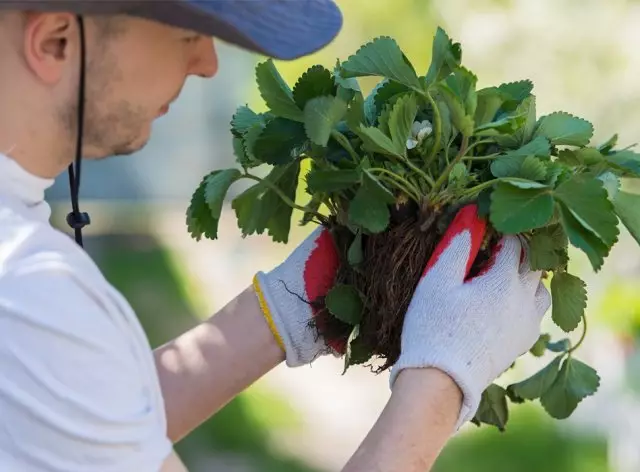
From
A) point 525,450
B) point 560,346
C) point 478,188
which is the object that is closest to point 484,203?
point 478,188

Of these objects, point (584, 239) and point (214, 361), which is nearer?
point (584, 239)

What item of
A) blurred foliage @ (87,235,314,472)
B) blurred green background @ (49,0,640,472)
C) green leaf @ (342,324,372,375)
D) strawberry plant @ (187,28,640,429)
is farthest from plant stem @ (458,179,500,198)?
blurred foliage @ (87,235,314,472)

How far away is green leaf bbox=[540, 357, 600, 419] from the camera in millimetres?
1169

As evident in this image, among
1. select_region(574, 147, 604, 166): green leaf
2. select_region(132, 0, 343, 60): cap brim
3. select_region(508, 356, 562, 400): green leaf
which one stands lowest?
select_region(508, 356, 562, 400): green leaf

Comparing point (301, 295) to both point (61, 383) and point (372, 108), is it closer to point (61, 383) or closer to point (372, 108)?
point (372, 108)

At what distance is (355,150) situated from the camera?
1.06 meters

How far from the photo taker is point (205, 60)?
891 millimetres

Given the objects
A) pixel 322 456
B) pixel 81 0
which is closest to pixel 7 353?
A: pixel 81 0

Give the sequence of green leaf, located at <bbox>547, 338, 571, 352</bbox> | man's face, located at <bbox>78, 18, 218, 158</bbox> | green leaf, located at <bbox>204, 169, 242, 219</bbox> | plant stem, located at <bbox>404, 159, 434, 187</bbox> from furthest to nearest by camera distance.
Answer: green leaf, located at <bbox>547, 338, 571, 352</bbox> < green leaf, located at <bbox>204, 169, 242, 219</bbox> < plant stem, located at <bbox>404, 159, 434, 187</bbox> < man's face, located at <bbox>78, 18, 218, 158</bbox>

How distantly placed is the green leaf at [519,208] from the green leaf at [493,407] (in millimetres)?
344

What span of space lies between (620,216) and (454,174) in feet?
0.63

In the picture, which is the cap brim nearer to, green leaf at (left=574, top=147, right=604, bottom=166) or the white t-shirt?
the white t-shirt

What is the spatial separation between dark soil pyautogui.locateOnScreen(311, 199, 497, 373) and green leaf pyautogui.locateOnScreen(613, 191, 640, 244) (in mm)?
139

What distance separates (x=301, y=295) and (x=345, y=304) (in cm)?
10
